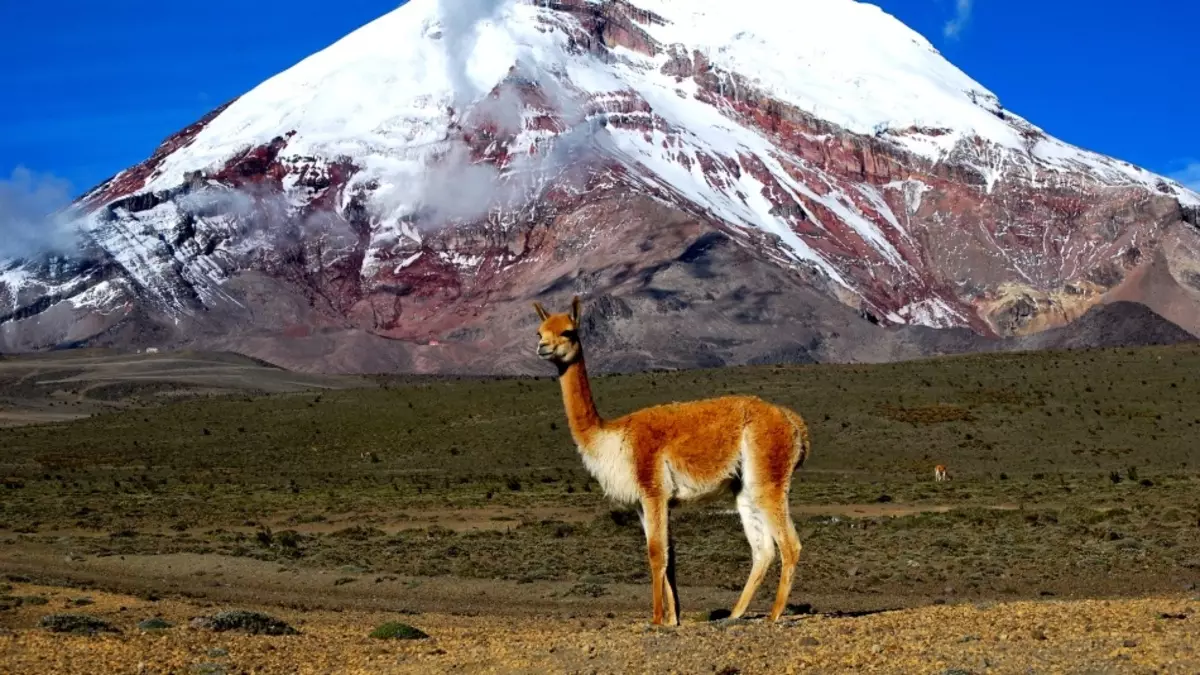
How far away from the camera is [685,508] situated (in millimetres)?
32969

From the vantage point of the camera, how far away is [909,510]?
3544 cm

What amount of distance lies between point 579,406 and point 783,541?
2.42m

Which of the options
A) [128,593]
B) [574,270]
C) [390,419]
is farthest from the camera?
[574,270]

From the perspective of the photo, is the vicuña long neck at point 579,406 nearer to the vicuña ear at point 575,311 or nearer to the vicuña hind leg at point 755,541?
the vicuña ear at point 575,311

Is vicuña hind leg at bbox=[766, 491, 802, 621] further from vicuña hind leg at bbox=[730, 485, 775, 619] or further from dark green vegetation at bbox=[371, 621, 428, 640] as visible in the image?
dark green vegetation at bbox=[371, 621, 428, 640]

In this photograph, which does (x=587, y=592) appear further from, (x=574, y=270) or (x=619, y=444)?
(x=574, y=270)

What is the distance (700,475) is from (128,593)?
10.6m

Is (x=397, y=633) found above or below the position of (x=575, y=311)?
below

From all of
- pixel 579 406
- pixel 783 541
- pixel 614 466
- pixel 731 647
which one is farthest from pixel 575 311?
pixel 731 647

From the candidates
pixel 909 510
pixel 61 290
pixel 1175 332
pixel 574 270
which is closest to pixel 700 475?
pixel 909 510

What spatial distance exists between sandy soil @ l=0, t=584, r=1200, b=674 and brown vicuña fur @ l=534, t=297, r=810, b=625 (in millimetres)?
669

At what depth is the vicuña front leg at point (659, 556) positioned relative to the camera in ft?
46.2

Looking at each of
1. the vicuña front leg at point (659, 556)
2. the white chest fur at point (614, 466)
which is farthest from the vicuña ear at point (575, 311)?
the vicuña front leg at point (659, 556)

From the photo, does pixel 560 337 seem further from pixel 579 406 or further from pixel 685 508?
pixel 685 508
